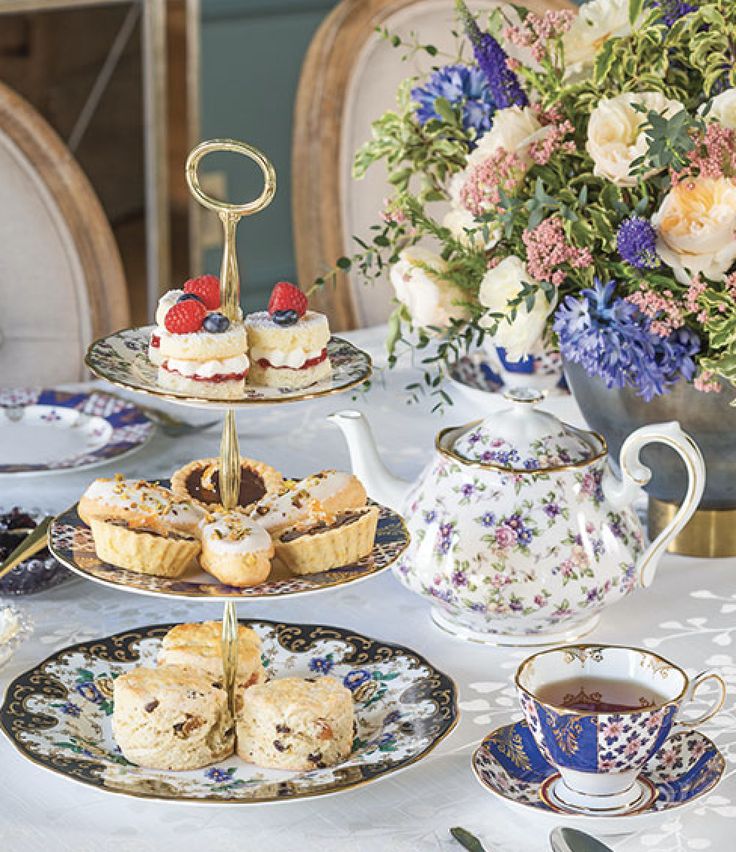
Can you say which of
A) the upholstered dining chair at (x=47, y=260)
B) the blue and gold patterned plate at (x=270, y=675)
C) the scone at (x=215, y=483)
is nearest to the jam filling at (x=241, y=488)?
the scone at (x=215, y=483)

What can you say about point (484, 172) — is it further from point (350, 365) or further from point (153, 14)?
point (153, 14)

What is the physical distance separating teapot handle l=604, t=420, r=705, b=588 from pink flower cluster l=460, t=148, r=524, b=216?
0.79ft

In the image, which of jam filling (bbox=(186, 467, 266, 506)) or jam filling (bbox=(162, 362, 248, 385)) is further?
jam filling (bbox=(186, 467, 266, 506))

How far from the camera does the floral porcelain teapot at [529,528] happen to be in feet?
3.82

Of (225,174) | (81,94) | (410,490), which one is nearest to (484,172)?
(410,490)

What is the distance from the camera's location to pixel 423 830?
3.07 feet

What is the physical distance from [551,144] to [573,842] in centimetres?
61

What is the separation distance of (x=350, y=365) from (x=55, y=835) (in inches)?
13.2

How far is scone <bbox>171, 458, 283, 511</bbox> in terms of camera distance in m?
1.05

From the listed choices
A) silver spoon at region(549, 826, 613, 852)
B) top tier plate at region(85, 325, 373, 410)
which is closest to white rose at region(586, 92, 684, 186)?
top tier plate at region(85, 325, 373, 410)

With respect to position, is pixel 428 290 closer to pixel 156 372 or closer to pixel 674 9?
pixel 674 9

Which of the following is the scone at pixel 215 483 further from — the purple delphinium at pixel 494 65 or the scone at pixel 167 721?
the purple delphinium at pixel 494 65

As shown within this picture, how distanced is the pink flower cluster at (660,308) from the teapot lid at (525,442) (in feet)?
0.33

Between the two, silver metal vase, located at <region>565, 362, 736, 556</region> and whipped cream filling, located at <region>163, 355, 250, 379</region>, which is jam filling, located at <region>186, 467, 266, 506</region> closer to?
whipped cream filling, located at <region>163, 355, 250, 379</region>
